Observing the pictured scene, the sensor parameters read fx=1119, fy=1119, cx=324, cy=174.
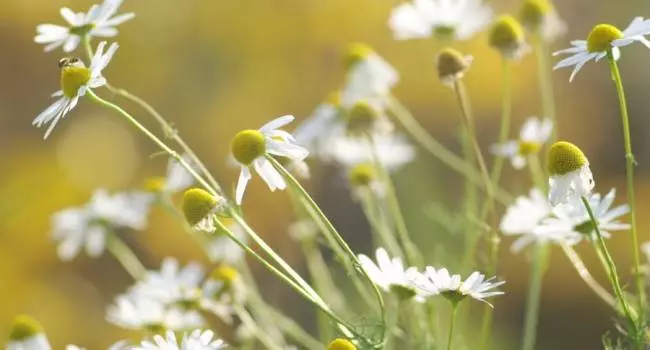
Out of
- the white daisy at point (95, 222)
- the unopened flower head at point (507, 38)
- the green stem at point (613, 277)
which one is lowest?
the green stem at point (613, 277)

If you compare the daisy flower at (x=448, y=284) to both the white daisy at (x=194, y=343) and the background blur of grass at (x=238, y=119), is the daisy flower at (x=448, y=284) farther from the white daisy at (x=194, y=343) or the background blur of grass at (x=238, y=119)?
the background blur of grass at (x=238, y=119)

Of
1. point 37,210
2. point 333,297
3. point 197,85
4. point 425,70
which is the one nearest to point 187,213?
point 333,297

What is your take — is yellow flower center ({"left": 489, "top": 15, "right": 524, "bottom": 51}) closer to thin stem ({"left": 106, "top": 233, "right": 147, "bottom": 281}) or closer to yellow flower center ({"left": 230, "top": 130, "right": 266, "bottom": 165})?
yellow flower center ({"left": 230, "top": 130, "right": 266, "bottom": 165})

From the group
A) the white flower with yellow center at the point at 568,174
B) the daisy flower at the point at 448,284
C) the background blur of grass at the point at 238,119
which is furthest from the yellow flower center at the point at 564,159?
the background blur of grass at the point at 238,119

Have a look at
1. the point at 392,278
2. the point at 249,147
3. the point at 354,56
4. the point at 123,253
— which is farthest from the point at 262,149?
the point at 123,253

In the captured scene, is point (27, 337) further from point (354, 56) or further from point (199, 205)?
point (354, 56)

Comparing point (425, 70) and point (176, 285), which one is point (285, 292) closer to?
point (425, 70)

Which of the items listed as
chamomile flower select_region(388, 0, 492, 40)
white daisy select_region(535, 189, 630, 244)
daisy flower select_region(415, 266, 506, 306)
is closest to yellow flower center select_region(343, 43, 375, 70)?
chamomile flower select_region(388, 0, 492, 40)
